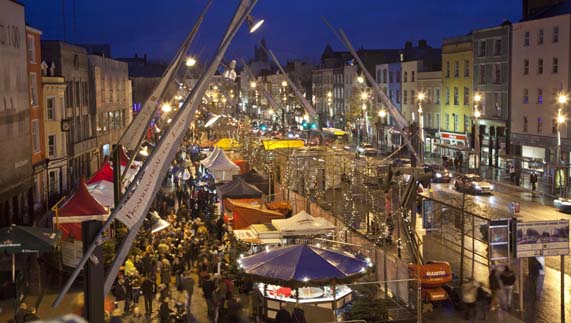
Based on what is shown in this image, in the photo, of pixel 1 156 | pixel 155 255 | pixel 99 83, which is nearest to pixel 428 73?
pixel 99 83

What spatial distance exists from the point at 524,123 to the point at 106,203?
42.4m

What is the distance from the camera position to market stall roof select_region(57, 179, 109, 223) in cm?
2491

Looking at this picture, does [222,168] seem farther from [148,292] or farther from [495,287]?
[495,287]

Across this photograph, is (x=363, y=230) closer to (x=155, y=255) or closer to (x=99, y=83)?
(x=155, y=255)

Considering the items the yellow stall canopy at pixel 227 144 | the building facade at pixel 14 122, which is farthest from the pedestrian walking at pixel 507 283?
the yellow stall canopy at pixel 227 144

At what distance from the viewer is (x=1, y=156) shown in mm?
34156

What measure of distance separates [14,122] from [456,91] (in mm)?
47637

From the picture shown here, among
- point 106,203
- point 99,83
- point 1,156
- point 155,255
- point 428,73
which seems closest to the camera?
point 155,255

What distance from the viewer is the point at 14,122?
36.3 metres

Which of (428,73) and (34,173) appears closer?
(34,173)

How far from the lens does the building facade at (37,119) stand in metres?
40.7

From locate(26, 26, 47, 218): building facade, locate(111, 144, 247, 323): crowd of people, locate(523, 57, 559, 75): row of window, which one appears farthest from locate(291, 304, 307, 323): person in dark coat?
locate(523, 57, 559, 75): row of window

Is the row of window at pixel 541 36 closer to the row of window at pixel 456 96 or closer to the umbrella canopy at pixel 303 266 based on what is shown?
the row of window at pixel 456 96

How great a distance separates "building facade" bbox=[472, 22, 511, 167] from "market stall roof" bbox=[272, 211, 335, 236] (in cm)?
4014
